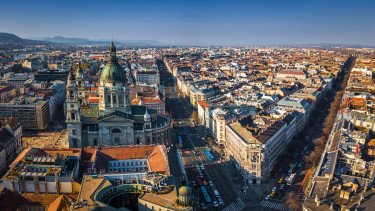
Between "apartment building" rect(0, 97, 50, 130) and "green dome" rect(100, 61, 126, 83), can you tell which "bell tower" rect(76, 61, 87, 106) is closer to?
"green dome" rect(100, 61, 126, 83)

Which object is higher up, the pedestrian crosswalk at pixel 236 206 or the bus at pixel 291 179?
the bus at pixel 291 179

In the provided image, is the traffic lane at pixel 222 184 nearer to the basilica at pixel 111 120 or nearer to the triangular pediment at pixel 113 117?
the basilica at pixel 111 120

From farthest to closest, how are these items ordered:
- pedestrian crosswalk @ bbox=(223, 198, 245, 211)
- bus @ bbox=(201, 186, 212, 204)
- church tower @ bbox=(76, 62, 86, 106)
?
church tower @ bbox=(76, 62, 86, 106), bus @ bbox=(201, 186, 212, 204), pedestrian crosswalk @ bbox=(223, 198, 245, 211)

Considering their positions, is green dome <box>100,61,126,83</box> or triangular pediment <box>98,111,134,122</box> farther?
green dome <box>100,61,126,83</box>

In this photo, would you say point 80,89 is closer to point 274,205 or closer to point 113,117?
point 113,117

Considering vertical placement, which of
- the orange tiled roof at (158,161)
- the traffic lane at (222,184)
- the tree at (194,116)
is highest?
the orange tiled roof at (158,161)

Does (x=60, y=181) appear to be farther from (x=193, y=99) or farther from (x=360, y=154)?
(x=193, y=99)

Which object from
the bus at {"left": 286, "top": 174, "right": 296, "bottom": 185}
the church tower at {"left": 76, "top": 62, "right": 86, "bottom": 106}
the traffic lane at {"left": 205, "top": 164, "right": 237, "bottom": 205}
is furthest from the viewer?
the church tower at {"left": 76, "top": 62, "right": 86, "bottom": 106}

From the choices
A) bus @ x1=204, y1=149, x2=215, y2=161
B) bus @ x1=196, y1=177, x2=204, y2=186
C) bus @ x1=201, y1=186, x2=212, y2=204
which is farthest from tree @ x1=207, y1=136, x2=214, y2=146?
bus @ x1=201, y1=186, x2=212, y2=204

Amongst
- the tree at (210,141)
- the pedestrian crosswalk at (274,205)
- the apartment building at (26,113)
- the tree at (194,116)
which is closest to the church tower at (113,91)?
the tree at (210,141)

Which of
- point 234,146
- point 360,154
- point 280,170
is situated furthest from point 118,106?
point 360,154
